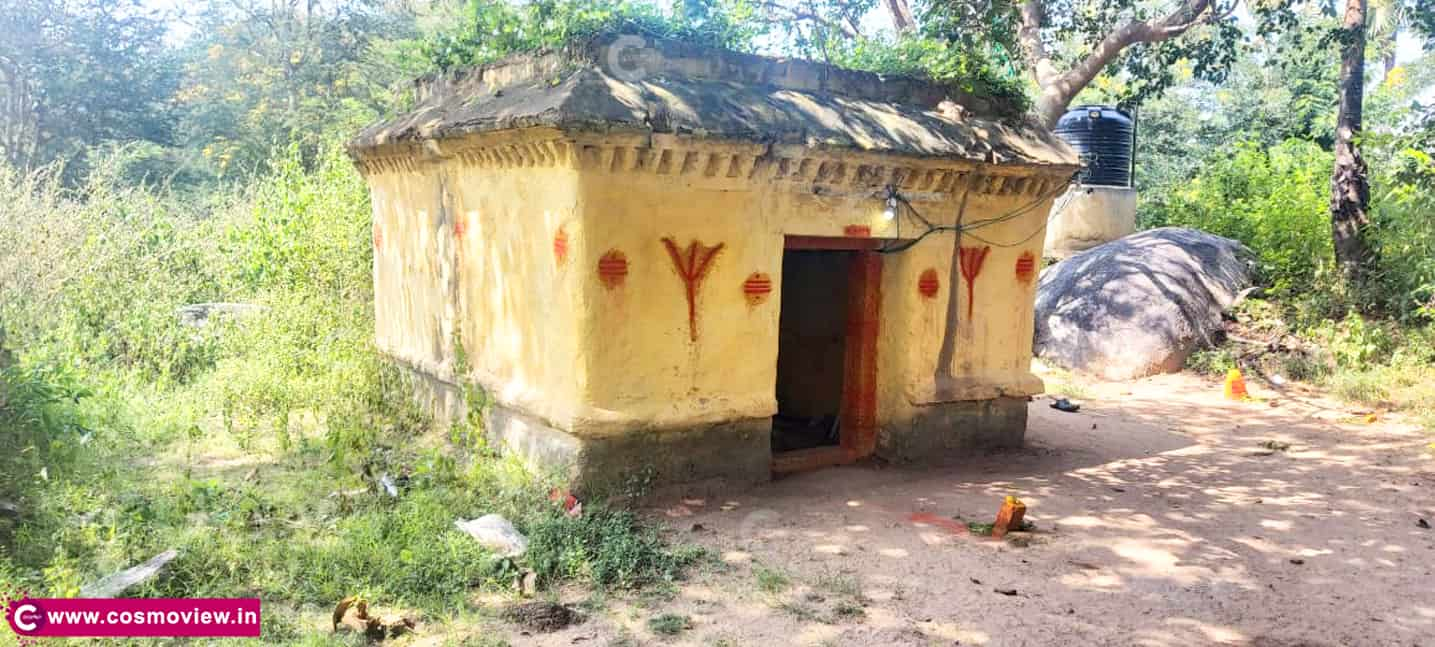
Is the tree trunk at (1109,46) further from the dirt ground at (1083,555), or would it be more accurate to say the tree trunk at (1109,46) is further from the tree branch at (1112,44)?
the dirt ground at (1083,555)

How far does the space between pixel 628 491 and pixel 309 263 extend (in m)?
5.70

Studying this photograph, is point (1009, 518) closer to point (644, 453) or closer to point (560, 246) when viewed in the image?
point (644, 453)

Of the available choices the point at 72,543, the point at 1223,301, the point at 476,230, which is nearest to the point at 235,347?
the point at 476,230

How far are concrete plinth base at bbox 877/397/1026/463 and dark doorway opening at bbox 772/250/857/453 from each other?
4.31ft

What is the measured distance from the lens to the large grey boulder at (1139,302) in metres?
12.1

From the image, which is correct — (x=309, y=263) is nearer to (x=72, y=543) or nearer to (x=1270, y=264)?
(x=72, y=543)

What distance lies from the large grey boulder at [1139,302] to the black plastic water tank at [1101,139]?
1.71m

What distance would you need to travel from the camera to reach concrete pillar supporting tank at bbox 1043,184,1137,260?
15117mm

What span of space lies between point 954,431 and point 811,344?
6.41 feet

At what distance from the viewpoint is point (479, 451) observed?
269 inches

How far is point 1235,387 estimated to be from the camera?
11.0 metres

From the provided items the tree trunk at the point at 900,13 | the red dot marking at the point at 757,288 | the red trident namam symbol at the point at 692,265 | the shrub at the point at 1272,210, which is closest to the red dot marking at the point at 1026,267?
the red dot marking at the point at 757,288

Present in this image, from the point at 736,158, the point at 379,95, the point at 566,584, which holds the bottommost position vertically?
the point at 566,584

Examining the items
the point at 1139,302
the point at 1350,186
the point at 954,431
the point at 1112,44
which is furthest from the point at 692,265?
the point at 1350,186
